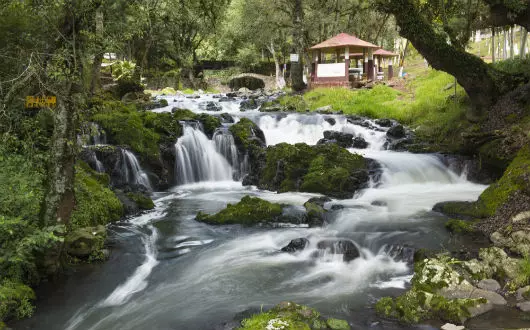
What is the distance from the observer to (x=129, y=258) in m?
10.0

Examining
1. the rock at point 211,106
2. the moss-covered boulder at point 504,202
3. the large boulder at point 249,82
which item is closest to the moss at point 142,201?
the moss-covered boulder at point 504,202

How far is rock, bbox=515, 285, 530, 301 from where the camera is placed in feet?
22.9

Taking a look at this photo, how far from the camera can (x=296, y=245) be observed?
10.2 meters

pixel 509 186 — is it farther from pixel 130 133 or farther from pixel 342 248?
pixel 130 133

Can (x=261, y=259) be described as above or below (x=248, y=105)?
below

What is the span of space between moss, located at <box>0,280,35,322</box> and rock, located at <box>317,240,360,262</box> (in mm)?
5771

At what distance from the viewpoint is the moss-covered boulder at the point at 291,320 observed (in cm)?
631

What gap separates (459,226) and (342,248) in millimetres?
2968

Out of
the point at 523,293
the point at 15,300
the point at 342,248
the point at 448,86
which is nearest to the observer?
the point at 523,293

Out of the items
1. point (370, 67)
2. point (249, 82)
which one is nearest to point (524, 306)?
point (370, 67)

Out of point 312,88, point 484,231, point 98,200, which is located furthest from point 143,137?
point 312,88

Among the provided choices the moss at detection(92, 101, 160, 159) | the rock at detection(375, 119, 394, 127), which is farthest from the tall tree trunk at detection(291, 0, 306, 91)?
the moss at detection(92, 101, 160, 159)

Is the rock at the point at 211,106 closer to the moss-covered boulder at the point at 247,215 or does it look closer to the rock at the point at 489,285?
the moss-covered boulder at the point at 247,215

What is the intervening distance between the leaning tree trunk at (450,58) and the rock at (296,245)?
29.9 feet
